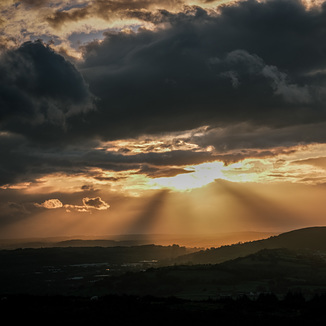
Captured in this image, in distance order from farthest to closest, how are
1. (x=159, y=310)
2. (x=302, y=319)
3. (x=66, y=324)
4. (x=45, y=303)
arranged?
(x=45, y=303) < (x=159, y=310) < (x=302, y=319) < (x=66, y=324)

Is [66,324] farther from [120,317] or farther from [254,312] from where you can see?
[254,312]

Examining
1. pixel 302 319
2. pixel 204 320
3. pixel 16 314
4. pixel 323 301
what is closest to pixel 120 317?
pixel 204 320

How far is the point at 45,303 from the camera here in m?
107

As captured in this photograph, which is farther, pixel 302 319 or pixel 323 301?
pixel 323 301

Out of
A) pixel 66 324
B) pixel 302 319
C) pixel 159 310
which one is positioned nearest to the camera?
pixel 66 324

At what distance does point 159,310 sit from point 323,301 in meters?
46.2

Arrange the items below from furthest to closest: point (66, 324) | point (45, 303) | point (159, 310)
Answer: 1. point (45, 303)
2. point (159, 310)
3. point (66, 324)

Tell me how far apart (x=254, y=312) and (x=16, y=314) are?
54551mm

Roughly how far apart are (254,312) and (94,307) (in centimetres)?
3837

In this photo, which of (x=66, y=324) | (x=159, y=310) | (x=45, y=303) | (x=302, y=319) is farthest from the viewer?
(x=45, y=303)

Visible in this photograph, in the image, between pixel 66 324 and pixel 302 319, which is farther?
pixel 302 319

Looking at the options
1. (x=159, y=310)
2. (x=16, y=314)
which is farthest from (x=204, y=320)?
(x=16, y=314)

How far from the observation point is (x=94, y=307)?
98188 millimetres

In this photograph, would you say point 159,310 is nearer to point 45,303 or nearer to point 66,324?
point 66,324
